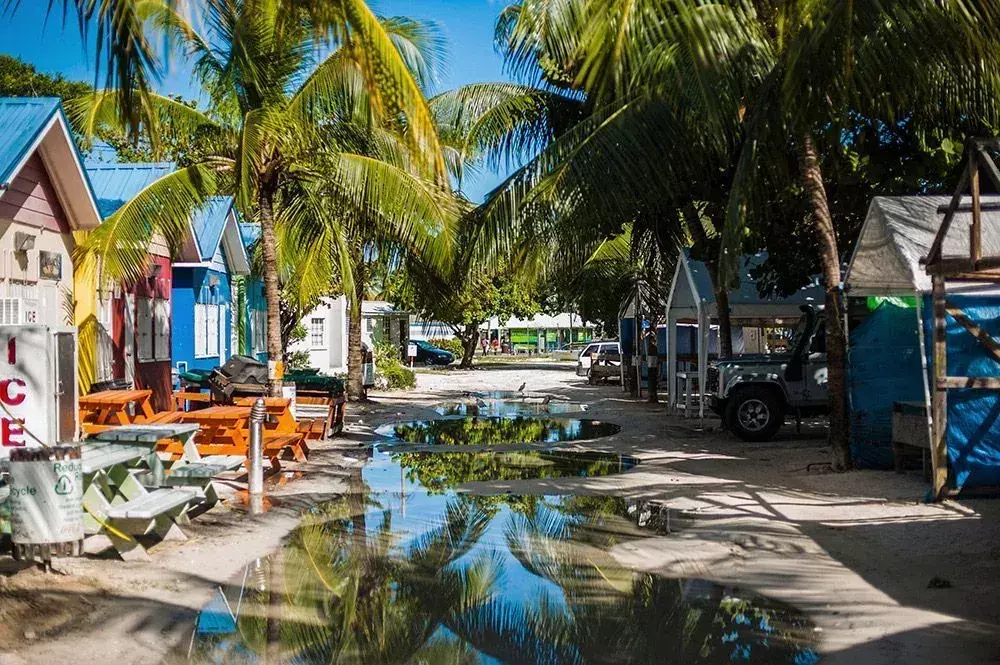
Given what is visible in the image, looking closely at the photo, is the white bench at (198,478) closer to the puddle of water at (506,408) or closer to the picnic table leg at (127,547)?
the picnic table leg at (127,547)

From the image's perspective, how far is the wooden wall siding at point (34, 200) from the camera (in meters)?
12.9

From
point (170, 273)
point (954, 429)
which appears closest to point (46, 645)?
point (954, 429)

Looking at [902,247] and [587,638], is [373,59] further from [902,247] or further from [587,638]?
[902,247]

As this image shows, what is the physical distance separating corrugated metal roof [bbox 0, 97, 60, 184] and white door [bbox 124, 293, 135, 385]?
5.50 metres

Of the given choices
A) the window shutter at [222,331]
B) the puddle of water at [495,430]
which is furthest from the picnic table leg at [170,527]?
the window shutter at [222,331]

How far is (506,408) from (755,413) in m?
9.44

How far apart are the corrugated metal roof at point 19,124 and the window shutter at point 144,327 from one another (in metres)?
6.14

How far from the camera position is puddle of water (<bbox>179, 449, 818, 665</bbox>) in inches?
233

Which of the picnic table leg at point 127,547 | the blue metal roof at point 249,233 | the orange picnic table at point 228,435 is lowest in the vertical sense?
the picnic table leg at point 127,547

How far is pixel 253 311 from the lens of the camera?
93.0 feet

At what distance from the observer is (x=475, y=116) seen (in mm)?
19672

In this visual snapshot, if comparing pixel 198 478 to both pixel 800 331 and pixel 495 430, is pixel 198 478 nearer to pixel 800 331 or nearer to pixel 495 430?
pixel 495 430

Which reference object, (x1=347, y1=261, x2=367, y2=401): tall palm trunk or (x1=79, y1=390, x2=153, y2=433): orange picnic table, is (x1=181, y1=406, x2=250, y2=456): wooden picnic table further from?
(x1=347, y1=261, x2=367, y2=401): tall palm trunk

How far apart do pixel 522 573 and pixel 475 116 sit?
1329 cm
